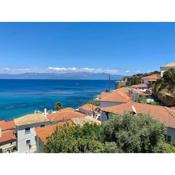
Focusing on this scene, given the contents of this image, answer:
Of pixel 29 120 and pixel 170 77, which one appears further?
pixel 170 77

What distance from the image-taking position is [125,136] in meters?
3.38

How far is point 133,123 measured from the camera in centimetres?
398

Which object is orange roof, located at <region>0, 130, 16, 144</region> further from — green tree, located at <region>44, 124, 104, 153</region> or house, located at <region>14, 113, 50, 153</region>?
green tree, located at <region>44, 124, 104, 153</region>

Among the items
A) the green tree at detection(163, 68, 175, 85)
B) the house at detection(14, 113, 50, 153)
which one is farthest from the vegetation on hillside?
the green tree at detection(163, 68, 175, 85)

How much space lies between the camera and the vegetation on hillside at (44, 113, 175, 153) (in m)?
3.03

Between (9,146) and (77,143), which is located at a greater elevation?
(77,143)

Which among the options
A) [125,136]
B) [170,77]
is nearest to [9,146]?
[125,136]

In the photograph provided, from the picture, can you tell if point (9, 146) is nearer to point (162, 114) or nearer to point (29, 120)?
point (29, 120)

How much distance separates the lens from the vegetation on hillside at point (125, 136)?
3029 millimetres

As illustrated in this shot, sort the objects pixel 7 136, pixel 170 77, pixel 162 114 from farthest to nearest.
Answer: pixel 170 77 < pixel 7 136 < pixel 162 114

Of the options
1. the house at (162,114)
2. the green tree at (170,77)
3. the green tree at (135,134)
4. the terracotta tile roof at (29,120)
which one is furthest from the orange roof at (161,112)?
the green tree at (135,134)

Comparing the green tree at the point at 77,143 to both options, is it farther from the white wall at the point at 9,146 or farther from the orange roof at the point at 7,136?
the orange roof at the point at 7,136
